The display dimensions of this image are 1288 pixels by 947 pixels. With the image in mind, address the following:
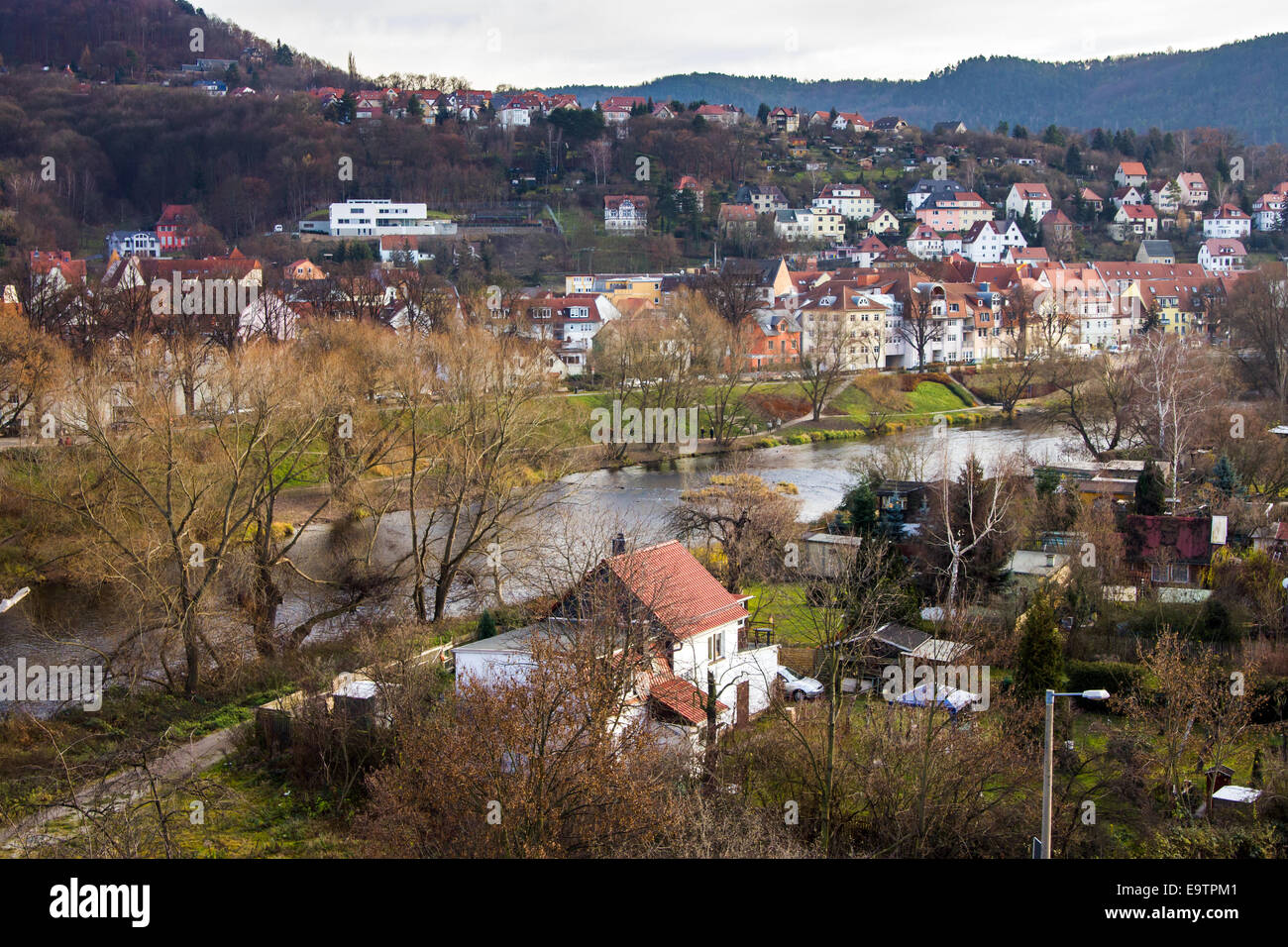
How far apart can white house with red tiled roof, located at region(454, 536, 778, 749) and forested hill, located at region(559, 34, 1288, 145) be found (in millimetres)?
118143

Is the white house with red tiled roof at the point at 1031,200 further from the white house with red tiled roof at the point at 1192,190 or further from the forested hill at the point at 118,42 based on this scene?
the forested hill at the point at 118,42

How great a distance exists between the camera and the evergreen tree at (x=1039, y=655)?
12.6 metres

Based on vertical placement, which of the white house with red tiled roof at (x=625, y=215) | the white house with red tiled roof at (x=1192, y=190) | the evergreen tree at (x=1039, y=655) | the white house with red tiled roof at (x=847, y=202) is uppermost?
the white house with red tiled roof at (x=1192, y=190)

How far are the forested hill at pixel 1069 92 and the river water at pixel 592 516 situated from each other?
3984 inches

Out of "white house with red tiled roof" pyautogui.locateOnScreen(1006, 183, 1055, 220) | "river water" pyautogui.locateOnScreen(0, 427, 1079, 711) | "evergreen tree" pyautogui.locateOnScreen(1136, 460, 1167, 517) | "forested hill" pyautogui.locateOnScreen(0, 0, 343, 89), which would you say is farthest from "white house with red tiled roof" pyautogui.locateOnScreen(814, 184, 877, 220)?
Answer: "evergreen tree" pyautogui.locateOnScreen(1136, 460, 1167, 517)

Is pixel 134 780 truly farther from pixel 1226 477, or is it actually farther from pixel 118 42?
pixel 118 42

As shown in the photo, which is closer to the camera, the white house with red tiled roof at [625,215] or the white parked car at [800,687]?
the white parked car at [800,687]

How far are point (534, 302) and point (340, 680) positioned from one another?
3237cm

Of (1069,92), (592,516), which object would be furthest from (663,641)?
(1069,92)

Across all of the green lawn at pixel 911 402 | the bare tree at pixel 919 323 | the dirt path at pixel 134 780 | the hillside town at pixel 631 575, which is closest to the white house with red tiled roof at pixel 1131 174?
the hillside town at pixel 631 575

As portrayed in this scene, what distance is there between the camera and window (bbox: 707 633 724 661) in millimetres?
12367

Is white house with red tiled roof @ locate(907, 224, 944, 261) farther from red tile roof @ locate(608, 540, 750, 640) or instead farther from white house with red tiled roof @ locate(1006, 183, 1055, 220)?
red tile roof @ locate(608, 540, 750, 640)

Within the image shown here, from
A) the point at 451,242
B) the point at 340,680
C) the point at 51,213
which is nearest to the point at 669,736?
the point at 340,680
